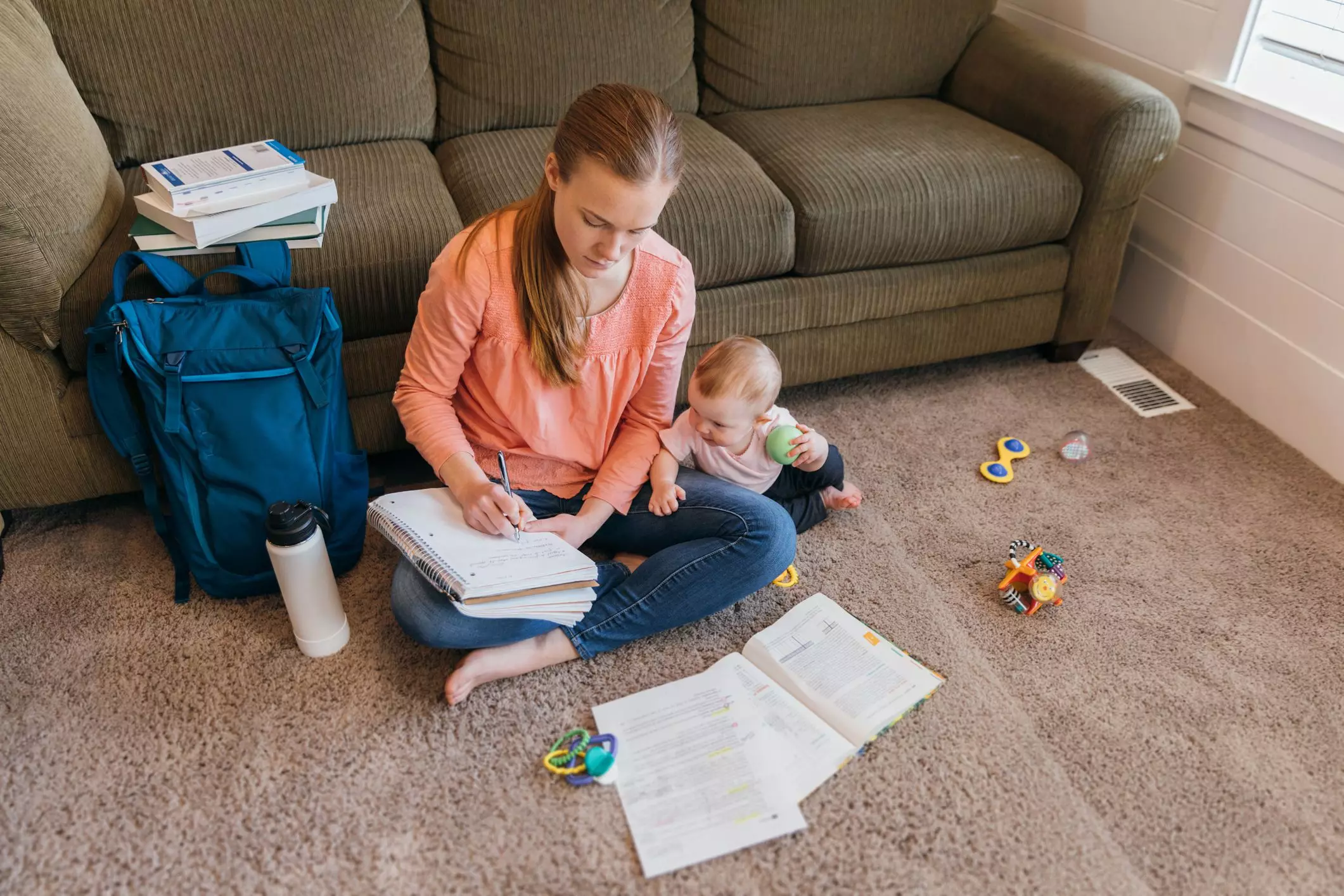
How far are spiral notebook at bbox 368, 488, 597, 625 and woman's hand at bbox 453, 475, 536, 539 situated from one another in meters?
0.01

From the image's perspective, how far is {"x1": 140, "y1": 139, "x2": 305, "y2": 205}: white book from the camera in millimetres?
1501

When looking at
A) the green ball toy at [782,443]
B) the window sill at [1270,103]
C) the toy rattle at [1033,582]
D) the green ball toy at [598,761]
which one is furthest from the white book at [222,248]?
the window sill at [1270,103]

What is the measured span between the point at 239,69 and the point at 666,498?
1239mm

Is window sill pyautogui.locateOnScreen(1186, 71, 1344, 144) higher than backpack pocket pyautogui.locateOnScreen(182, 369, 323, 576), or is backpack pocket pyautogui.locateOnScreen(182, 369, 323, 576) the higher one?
window sill pyautogui.locateOnScreen(1186, 71, 1344, 144)

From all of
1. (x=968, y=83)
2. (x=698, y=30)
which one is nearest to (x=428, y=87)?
(x=698, y=30)

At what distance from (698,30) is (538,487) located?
1322 mm

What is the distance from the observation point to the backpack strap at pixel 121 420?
1444 millimetres

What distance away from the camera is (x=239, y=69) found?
1882 mm

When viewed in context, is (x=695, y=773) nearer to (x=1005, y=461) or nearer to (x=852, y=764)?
(x=852, y=764)

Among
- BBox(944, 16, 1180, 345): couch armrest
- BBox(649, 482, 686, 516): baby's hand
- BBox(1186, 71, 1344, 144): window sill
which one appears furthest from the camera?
BBox(944, 16, 1180, 345): couch armrest

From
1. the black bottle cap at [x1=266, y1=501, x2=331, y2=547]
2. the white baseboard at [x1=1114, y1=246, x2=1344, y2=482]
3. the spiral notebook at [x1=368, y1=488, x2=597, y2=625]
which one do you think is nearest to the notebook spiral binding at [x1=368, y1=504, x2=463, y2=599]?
the spiral notebook at [x1=368, y1=488, x2=597, y2=625]

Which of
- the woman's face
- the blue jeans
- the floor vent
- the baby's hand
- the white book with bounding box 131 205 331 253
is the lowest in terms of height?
the floor vent

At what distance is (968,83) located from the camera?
2346 millimetres

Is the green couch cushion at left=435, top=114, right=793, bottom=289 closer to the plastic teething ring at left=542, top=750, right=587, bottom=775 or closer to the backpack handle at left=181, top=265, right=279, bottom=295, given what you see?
the backpack handle at left=181, top=265, right=279, bottom=295
